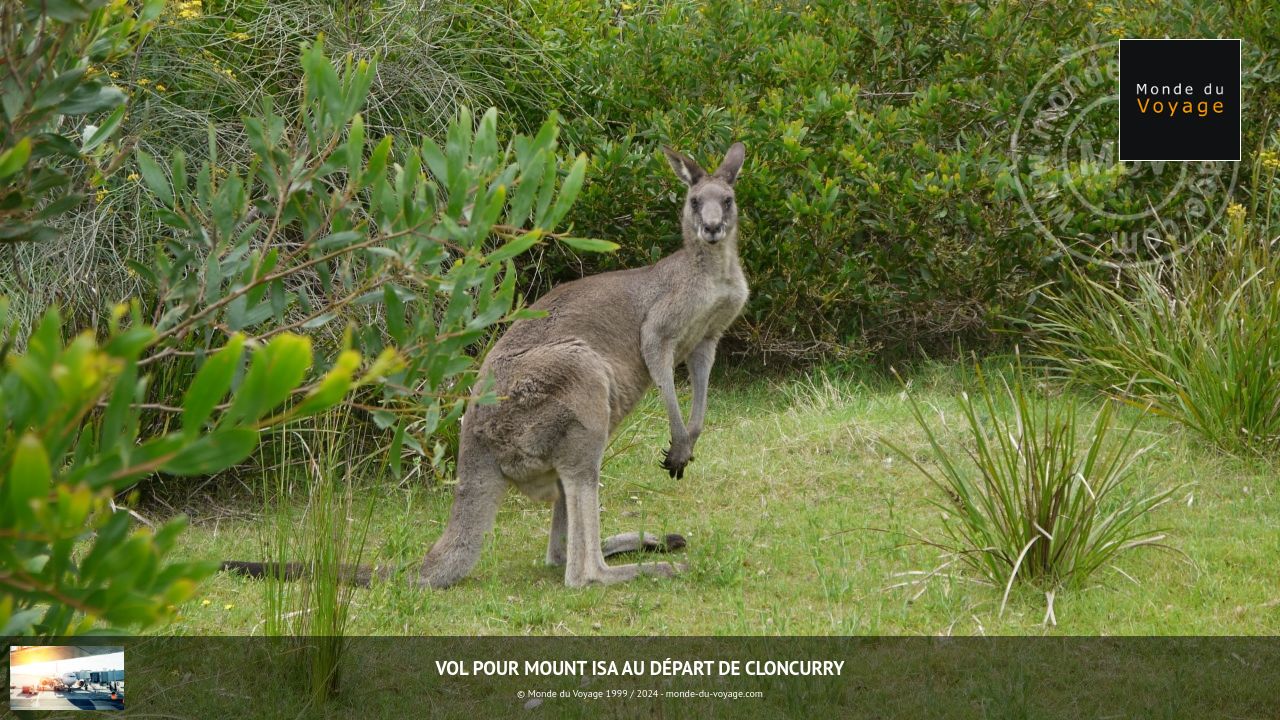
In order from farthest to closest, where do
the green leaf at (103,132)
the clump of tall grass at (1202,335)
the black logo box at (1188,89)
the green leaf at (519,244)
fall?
the black logo box at (1188,89) < the clump of tall grass at (1202,335) < the green leaf at (103,132) < the green leaf at (519,244)

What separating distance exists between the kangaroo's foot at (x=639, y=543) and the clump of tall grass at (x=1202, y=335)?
7.30 ft

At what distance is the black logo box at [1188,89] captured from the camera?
7.71 meters

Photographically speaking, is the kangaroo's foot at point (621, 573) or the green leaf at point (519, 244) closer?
the green leaf at point (519, 244)

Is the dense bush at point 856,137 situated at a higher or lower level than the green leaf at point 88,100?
lower

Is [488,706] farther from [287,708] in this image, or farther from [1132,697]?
[1132,697]

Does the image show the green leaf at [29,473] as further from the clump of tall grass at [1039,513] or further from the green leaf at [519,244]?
the clump of tall grass at [1039,513]

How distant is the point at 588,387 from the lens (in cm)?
543

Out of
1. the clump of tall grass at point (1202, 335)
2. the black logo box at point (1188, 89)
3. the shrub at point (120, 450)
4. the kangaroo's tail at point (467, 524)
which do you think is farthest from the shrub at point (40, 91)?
the black logo box at point (1188, 89)

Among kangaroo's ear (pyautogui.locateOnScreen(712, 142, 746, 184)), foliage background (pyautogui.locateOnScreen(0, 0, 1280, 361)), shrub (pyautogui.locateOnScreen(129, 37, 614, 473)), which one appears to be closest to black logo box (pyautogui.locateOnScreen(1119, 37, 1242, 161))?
foliage background (pyautogui.locateOnScreen(0, 0, 1280, 361))

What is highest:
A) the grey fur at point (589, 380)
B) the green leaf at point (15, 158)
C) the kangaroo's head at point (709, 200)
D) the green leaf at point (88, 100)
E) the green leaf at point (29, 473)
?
the green leaf at point (88, 100)

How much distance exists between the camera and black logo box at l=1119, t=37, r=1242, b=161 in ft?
25.3

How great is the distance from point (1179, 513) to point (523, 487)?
10.0 ft

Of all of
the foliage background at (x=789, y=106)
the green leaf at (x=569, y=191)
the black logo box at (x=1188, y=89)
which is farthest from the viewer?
the black logo box at (x=1188, y=89)

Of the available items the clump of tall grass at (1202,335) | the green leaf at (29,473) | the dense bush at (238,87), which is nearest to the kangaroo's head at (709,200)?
the dense bush at (238,87)
